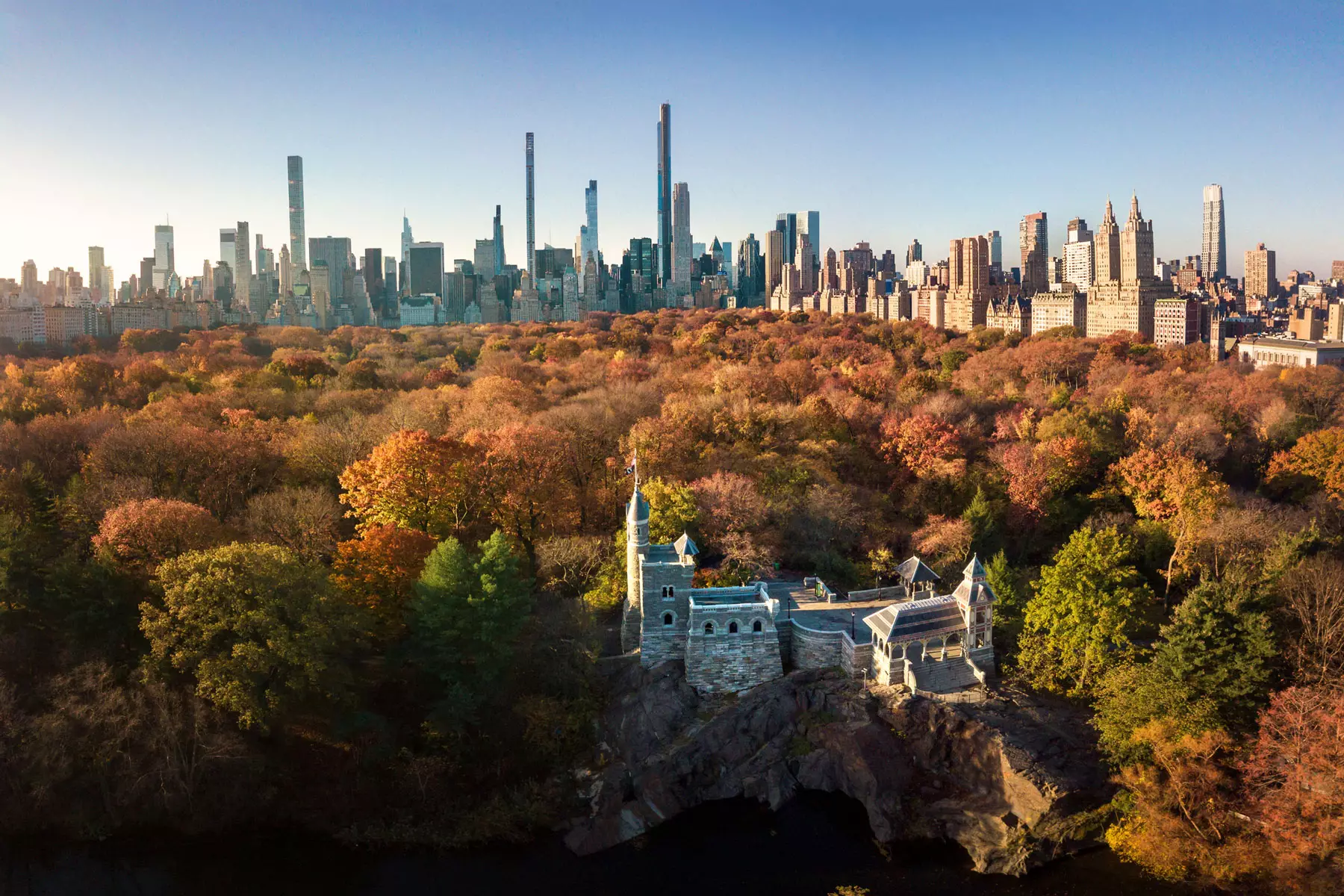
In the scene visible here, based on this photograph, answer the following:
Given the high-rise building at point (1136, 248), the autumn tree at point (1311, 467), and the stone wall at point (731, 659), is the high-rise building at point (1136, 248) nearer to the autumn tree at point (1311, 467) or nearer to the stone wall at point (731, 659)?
the autumn tree at point (1311, 467)

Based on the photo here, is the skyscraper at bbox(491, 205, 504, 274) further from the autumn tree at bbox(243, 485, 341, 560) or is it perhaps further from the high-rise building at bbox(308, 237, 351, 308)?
the autumn tree at bbox(243, 485, 341, 560)

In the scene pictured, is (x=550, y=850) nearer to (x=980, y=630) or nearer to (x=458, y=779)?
(x=458, y=779)

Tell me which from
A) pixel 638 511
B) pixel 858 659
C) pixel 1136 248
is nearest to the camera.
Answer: pixel 858 659

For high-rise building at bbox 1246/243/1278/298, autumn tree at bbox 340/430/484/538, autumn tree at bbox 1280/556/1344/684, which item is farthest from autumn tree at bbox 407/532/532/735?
high-rise building at bbox 1246/243/1278/298

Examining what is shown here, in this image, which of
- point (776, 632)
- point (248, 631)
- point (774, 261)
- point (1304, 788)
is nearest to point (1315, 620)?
point (1304, 788)

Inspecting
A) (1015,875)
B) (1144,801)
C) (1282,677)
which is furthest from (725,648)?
(1282,677)

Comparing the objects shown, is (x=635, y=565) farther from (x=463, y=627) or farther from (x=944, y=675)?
(x=944, y=675)

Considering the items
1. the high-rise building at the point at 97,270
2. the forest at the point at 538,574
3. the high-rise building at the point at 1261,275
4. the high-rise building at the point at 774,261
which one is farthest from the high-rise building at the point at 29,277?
the high-rise building at the point at 1261,275
